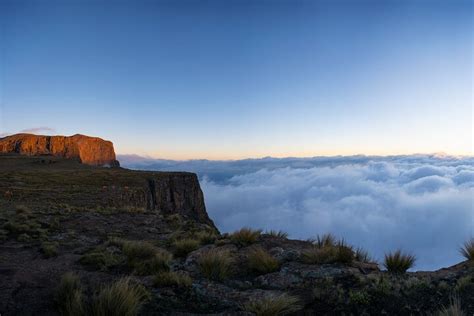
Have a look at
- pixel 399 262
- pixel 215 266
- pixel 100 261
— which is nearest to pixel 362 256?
pixel 399 262

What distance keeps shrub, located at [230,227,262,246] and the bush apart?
4.36 meters

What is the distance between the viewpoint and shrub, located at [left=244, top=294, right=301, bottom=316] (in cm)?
580

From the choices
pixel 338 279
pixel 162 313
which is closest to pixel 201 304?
pixel 162 313

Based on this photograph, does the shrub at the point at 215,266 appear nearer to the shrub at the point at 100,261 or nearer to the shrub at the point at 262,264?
the shrub at the point at 262,264

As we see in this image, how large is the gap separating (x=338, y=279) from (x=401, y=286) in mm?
1274

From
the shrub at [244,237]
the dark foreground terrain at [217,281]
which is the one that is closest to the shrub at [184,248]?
the dark foreground terrain at [217,281]

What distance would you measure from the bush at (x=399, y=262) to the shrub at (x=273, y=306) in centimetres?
376

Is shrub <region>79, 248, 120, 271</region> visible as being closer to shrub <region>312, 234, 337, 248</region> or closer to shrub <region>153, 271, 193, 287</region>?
shrub <region>153, 271, 193, 287</region>

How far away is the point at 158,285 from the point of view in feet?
23.8

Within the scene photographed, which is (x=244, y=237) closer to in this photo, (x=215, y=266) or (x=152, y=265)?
(x=215, y=266)

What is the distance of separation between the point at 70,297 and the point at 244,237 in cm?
646

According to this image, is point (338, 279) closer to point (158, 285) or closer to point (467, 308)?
point (467, 308)

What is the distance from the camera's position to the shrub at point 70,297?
548 centimetres

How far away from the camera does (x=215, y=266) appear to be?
8.25m
